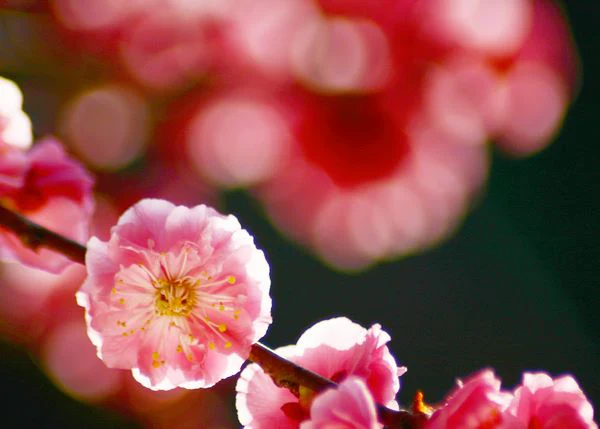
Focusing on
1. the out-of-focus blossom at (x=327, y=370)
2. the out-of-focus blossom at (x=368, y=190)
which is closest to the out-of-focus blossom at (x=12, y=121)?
the out-of-focus blossom at (x=327, y=370)

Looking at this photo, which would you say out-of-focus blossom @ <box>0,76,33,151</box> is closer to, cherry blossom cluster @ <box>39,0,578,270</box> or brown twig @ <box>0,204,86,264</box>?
brown twig @ <box>0,204,86,264</box>

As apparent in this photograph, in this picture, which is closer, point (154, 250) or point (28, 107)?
point (154, 250)

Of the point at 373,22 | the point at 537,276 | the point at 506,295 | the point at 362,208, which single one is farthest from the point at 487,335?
the point at 373,22

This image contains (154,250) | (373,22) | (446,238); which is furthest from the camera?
(446,238)

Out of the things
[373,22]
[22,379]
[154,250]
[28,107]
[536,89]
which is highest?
[154,250]

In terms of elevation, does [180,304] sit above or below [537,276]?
above

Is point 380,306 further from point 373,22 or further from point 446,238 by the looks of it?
point 373,22

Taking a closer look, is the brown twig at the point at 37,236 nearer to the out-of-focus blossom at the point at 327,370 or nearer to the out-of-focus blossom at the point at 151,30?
the out-of-focus blossom at the point at 327,370

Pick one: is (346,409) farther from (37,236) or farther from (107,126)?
(107,126)
